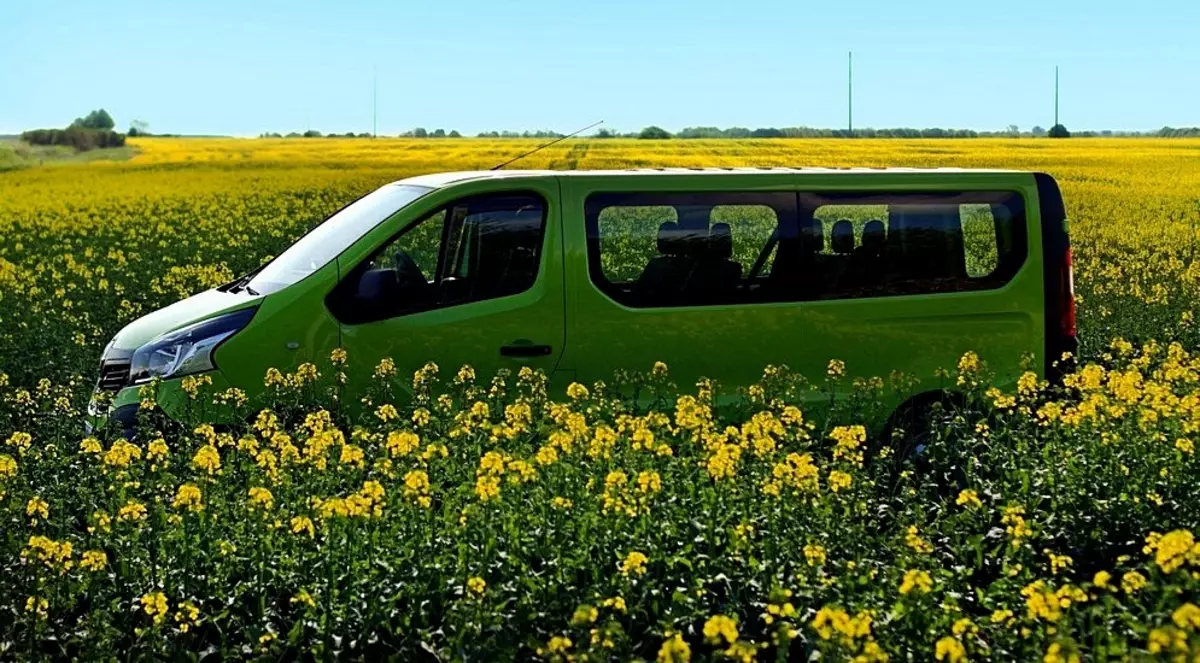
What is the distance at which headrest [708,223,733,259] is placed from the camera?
7.87 m

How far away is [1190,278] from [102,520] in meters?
11.9

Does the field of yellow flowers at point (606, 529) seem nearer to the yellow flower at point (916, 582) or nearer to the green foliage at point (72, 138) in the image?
the yellow flower at point (916, 582)

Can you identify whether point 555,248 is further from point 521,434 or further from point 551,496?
point 551,496

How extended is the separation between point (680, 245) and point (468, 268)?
114 cm

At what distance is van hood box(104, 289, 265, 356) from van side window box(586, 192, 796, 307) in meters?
1.82

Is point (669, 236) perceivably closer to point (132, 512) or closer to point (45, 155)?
point (132, 512)

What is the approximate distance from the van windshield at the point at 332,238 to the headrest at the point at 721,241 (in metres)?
1.50

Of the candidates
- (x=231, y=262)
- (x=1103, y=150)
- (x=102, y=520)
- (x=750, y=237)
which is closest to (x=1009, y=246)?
(x=750, y=237)

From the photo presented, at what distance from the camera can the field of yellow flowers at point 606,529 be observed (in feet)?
15.1

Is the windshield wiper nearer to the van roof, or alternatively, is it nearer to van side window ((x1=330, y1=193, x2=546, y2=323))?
van side window ((x1=330, y1=193, x2=546, y2=323))

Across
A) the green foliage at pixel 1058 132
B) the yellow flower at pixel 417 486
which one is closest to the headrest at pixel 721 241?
the yellow flower at pixel 417 486

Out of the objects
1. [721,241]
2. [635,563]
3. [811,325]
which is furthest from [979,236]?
[635,563]

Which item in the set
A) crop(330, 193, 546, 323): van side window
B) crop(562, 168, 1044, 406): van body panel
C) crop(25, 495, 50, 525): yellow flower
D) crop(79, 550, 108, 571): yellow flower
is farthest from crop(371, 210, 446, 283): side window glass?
crop(79, 550, 108, 571): yellow flower

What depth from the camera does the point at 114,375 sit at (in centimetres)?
790
